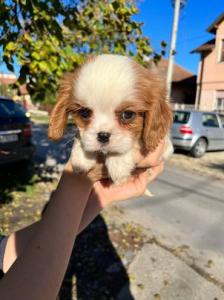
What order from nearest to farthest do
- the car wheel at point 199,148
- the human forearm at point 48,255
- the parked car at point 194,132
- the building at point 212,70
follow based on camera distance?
the human forearm at point 48,255
the parked car at point 194,132
the car wheel at point 199,148
the building at point 212,70

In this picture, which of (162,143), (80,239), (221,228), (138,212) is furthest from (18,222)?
(162,143)

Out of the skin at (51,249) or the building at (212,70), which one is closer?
the skin at (51,249)

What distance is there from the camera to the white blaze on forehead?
1818 millimetres

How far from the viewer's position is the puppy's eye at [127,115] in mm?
1884

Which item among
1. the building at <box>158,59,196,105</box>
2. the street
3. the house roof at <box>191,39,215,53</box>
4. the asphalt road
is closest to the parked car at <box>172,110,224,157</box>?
the street

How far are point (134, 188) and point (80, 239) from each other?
2.94 meters

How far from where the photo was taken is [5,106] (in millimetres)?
7125

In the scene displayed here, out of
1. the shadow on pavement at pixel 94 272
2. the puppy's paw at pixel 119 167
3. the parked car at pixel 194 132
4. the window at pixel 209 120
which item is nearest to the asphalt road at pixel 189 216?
the shadow on pavement at pixel 94 272

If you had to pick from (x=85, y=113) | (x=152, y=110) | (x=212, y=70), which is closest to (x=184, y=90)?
(x=212, y=70)

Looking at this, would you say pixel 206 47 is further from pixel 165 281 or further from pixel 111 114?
pixel 111 114

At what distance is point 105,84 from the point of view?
1.81 meters

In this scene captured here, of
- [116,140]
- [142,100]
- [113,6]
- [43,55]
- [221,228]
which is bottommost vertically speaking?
[221,228]

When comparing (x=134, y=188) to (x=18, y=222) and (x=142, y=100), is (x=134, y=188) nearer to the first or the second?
(x=142, y=100)

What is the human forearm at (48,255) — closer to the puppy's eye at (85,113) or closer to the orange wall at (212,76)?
the puppy's eye at (85,113)
